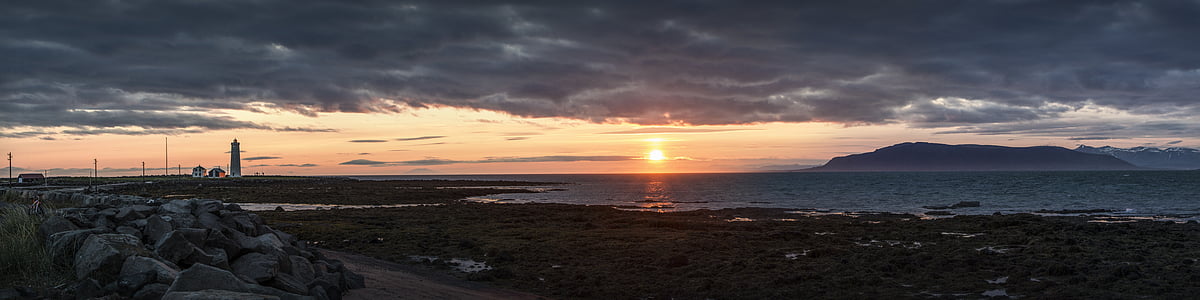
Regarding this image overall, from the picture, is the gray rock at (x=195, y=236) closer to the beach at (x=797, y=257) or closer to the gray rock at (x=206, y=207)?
the gray rock at (x=206, y=207)

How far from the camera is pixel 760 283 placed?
47.6ft

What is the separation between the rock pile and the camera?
Result: 25.0 feet

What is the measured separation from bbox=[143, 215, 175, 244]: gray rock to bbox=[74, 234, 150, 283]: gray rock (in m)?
1.83

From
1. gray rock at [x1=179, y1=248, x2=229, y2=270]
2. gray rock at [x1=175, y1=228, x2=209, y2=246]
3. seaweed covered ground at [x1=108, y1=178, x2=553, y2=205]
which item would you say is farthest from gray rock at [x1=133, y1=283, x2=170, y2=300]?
seaweed covered ground at [x1=108, y1=178, x2=553, y2=205]

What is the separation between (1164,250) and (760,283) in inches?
497

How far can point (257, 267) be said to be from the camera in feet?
30.9

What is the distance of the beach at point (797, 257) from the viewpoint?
13836 mm

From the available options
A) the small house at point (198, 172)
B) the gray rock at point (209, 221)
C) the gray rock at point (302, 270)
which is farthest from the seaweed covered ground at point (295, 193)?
the small house at point (198, 172)

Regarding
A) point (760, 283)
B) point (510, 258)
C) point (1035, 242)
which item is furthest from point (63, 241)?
point (1035, 242)

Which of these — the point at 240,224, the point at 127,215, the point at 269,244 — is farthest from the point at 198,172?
the point at 269,244

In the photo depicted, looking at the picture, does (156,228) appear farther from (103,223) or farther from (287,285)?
(287,285)

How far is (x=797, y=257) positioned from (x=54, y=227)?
51.6 feet

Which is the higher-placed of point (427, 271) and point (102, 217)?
point (102, 217)

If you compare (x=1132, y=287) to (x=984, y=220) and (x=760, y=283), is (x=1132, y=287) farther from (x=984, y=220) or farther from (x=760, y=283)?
(x=984, y=220)
